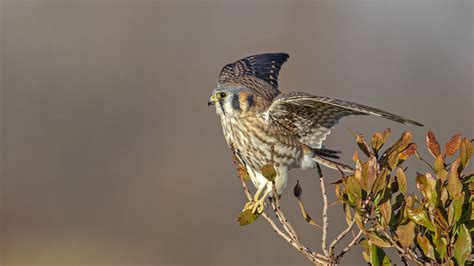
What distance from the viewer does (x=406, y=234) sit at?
2352 mm

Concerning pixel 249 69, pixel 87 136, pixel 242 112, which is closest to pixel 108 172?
pixel 87 136

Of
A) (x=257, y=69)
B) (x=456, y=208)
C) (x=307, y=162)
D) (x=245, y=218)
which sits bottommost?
(x=307, y=162)

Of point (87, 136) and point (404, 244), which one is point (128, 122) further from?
point (404, 244)

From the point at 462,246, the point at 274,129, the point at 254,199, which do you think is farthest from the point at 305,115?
the point at 462,246

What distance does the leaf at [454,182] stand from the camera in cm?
229

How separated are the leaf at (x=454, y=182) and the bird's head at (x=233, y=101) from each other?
1970 mm

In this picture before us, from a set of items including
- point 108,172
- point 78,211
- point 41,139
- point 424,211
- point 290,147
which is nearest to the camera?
point 424,211

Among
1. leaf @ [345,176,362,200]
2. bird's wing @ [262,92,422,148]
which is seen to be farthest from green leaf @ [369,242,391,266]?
bird's wing @ [262,92,422,148]

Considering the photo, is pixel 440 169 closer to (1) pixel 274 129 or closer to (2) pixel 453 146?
(2) pixel 453 146

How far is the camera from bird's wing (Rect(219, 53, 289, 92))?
4.90 meters

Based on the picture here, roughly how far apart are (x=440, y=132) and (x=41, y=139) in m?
7.22

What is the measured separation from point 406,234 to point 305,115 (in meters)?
1.62

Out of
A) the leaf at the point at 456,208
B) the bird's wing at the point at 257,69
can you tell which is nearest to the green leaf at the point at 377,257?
the leaf at the point at 456,208

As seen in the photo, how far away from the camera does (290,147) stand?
404 centimetres
